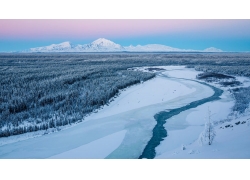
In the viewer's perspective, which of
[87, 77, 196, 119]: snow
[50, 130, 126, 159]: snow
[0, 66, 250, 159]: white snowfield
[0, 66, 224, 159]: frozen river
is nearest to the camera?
[0, 66, 250, 159]: white snowfield

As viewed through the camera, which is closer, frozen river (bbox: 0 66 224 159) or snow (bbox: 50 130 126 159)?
snow (bbox: 50 130 126 159)

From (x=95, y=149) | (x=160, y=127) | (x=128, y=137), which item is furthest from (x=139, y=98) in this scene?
(x=95, y=149)

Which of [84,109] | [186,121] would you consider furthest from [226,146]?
[84,109]

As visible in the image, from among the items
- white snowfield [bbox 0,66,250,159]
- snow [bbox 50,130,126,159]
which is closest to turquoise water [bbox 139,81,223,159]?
white snowfield [bbox 0,66,250,159]

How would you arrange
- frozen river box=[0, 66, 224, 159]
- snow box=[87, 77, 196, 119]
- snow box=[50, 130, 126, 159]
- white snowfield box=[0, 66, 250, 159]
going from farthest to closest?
snow box=[87, 77, 196, 119] < frozen river box=[0, 66, 224, 159] < snow box=[50, 130, 126, 159] < white snowfield box=[0, 66, 250, 159]

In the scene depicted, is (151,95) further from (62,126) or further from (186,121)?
(62,126)

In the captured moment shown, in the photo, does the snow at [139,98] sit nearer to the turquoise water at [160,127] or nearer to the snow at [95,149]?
the turquoise water at [160,127]

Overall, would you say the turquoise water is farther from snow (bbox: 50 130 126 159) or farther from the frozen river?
snow (bbox: 50 130 126 159)

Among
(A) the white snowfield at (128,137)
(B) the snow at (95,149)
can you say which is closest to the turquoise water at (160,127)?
(A) the white snowfield at (128,137)
